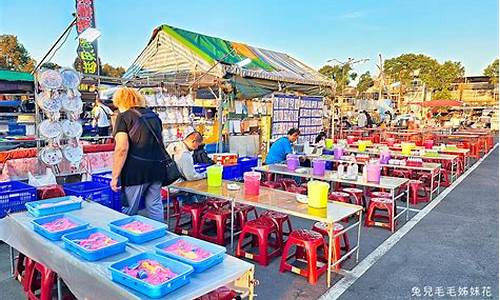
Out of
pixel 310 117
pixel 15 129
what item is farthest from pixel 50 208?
pixel 310 117

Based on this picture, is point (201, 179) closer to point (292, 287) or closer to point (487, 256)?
point (292, 287)

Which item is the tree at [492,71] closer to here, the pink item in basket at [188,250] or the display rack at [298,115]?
the display rack at [298,115]

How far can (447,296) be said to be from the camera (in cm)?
329

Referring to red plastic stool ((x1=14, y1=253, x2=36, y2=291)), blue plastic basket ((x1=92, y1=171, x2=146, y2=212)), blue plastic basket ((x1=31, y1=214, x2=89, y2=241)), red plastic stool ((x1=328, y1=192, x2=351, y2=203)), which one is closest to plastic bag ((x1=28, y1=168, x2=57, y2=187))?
blue plastic basket ((x1=92, y1=171, x2=146, y2=212))

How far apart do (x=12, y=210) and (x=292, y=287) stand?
3.10 meters

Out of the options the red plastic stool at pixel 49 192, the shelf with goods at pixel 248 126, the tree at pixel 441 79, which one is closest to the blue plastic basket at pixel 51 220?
the red plastic stool at pixel 49 192

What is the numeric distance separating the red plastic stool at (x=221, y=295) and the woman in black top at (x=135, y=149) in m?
1.64

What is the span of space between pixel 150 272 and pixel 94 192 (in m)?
3.00

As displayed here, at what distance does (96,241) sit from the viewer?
2.26 metres

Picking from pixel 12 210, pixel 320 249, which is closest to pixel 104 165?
pixel 12 210

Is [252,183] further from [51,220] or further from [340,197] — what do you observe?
[51,220]

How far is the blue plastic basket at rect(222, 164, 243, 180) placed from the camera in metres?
6.63

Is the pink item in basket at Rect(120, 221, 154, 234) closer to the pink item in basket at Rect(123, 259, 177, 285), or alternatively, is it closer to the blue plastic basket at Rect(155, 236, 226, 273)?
the blue plastic basket at Rect(155, 236, 226, 273)

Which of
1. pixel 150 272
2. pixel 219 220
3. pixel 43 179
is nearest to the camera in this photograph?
pixel 150 272
